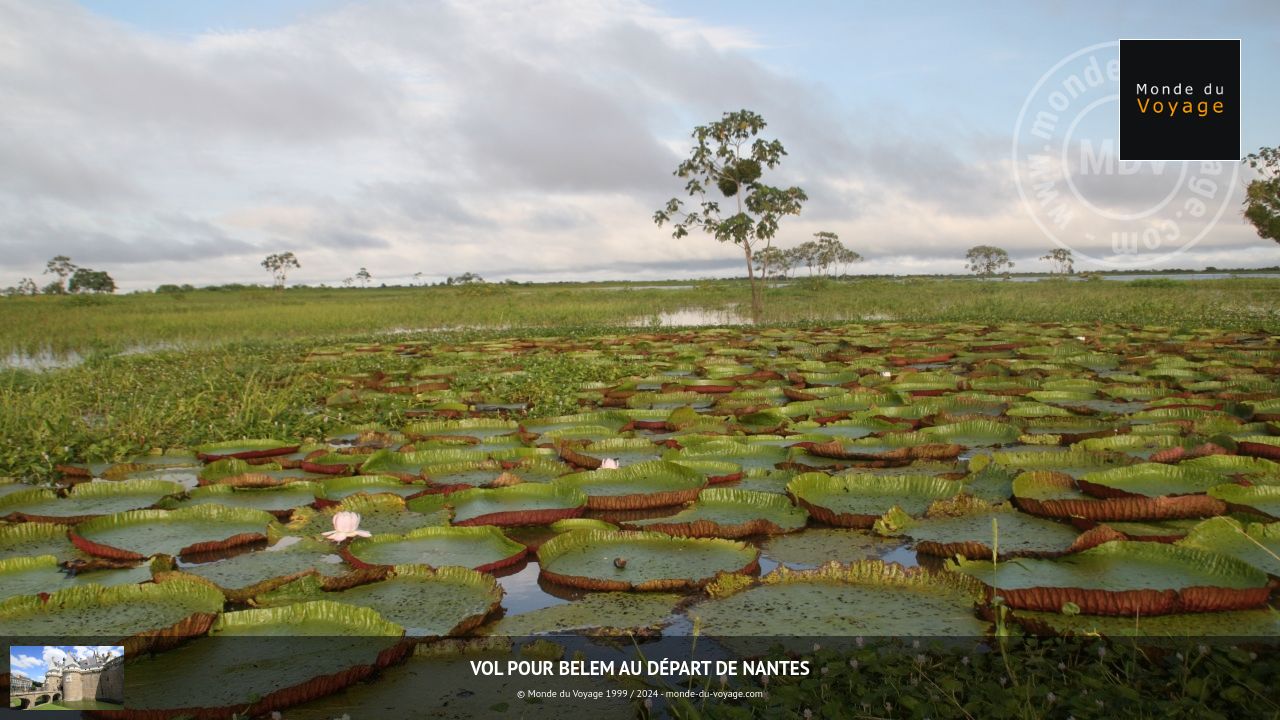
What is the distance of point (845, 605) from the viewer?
2576 millimetres

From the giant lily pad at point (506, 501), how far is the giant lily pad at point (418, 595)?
0.74 metres

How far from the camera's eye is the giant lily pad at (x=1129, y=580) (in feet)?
7.55

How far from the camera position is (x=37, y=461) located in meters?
4.99

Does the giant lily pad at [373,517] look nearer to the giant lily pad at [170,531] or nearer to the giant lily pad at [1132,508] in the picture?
the giant lily pad at [170,531]

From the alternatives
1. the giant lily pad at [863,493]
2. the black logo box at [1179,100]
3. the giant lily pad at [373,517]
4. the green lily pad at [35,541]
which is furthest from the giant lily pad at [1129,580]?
the black logo box at [1179,100]

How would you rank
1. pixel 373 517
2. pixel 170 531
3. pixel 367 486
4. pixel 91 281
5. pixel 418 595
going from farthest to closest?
pixel 91 281, pixel 367 486, pixel 373 517, pixel 170 531, pixel 418 595

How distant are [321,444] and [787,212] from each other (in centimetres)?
1473

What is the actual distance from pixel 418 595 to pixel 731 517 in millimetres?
1502

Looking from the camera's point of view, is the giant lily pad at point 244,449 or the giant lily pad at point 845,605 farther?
the giant lily pad at point 244,449

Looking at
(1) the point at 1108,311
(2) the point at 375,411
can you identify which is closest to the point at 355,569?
(2) the point at 375,411

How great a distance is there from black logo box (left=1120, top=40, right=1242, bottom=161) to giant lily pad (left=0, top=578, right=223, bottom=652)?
1265cm

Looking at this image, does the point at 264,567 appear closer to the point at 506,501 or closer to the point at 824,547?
the point at 506,501

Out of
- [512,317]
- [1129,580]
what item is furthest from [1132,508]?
[512,317]

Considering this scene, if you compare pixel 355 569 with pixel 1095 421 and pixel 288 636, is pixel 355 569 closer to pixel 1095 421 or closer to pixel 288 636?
pixel 288 636
